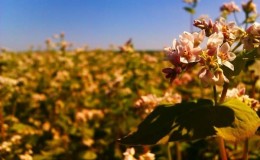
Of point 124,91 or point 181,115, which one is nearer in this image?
point 181,115

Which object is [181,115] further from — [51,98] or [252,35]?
[51,98]

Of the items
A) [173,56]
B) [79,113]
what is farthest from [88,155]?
[173,56]

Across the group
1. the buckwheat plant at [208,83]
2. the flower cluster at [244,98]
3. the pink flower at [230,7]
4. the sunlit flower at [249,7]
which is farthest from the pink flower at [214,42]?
the pink flower at [230,7]

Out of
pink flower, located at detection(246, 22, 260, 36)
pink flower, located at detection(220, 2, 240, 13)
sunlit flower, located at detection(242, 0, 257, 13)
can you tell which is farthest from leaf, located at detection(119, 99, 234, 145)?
pink flower, located at detection(220, 2, 240, 13)

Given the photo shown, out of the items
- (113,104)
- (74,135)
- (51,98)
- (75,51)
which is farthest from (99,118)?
(75,51)

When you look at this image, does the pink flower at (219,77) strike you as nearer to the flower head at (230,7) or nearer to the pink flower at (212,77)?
the pink flower at (212,77)

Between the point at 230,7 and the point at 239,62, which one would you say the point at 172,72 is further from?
the point at 230,7
